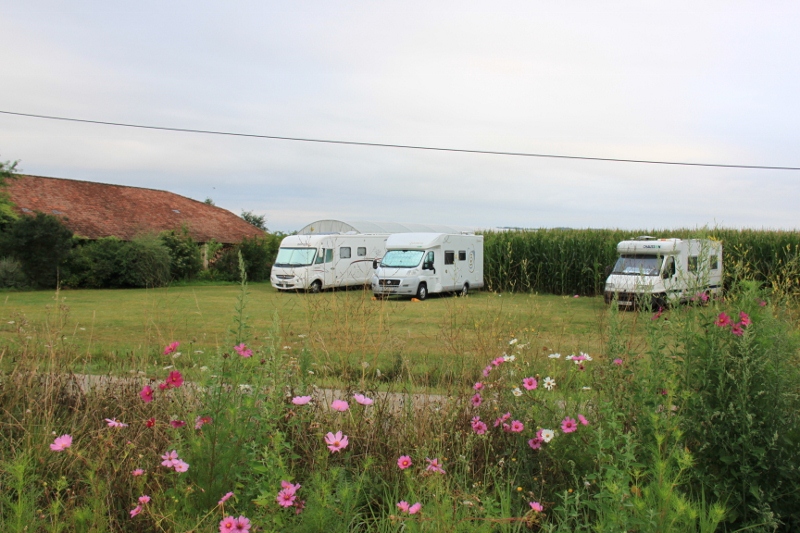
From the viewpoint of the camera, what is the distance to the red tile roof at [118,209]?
3231cm

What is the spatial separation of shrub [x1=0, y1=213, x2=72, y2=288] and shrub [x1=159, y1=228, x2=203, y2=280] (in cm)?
504

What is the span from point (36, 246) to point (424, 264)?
51.5ft

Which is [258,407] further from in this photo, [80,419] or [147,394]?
[80,419]

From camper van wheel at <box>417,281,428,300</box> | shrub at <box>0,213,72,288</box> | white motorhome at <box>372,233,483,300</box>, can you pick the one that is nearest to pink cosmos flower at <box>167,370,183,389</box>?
white motorhome at <box>372,233,483,300</box>

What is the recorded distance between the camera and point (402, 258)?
23.6m

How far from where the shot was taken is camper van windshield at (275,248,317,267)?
25.9 meters

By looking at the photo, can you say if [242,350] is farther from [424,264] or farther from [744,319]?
[424,264]

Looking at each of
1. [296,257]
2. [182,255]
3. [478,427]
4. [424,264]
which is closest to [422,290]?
[424,264]

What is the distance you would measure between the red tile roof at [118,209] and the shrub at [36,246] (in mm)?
3145

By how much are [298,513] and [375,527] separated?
759 mm

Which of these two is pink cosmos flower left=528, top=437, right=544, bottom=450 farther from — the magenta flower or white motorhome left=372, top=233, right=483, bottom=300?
white motorhome left=372, top=233, right=483, bottom=300

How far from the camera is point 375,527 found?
3244 mm

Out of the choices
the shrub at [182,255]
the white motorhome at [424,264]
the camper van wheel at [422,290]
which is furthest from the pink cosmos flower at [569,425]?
the shrub at [182,255]

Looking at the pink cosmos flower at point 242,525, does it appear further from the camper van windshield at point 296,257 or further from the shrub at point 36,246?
the shrub at point 36,246
